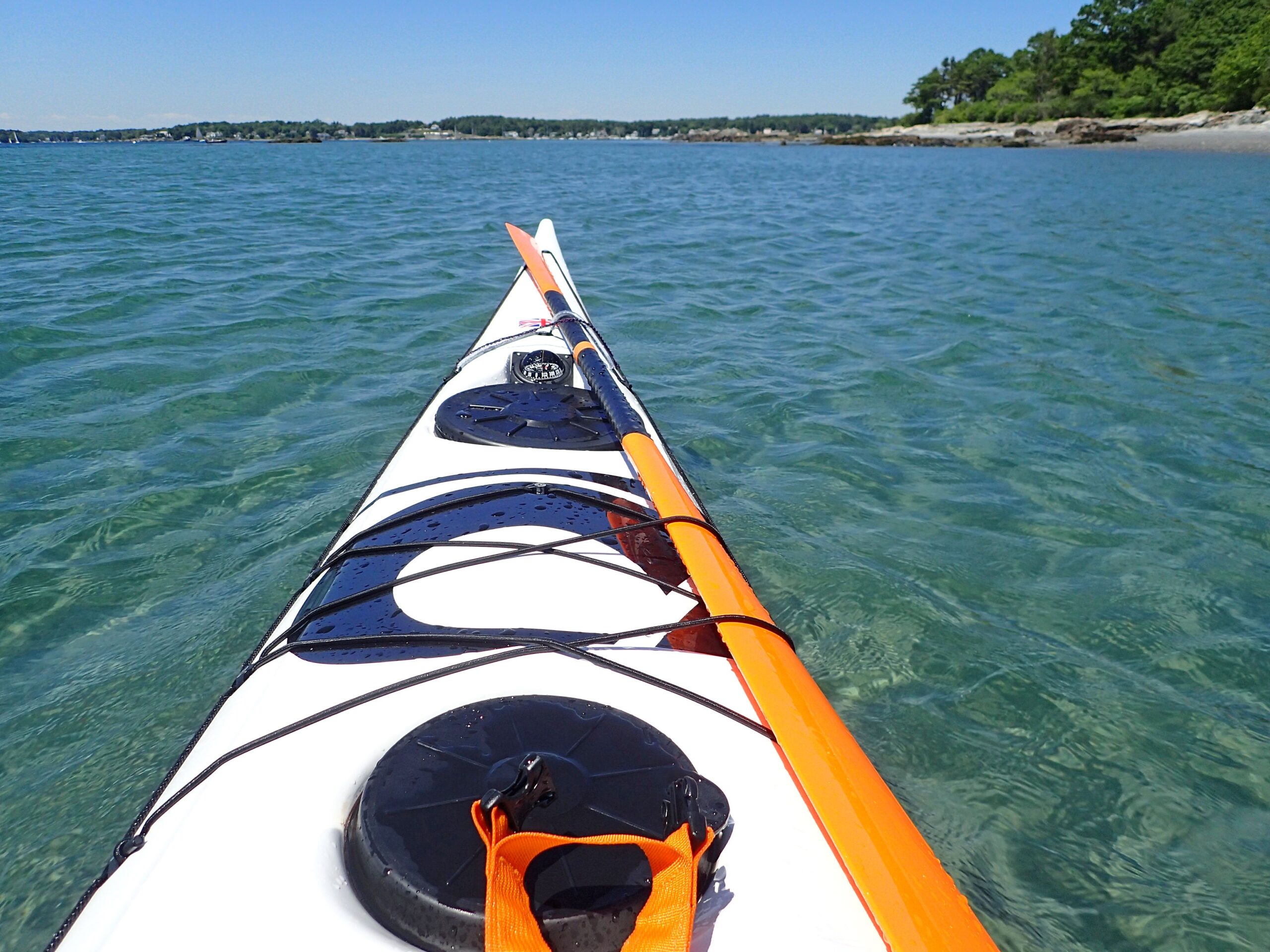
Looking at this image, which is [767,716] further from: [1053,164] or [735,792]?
[1053,164]

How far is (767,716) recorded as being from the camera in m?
1.60

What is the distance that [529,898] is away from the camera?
1.16 m

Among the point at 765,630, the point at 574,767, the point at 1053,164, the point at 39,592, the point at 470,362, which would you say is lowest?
the point at 1053,164

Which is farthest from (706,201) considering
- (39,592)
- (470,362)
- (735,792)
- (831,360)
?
(735,792)

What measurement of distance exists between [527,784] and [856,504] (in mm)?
3344

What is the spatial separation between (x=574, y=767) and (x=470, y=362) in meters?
3.43

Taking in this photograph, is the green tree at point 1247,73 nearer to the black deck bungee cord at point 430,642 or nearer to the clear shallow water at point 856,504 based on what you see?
the clear shallow water at point 856,504

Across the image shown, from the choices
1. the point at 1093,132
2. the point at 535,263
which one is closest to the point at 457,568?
the point at 535,263

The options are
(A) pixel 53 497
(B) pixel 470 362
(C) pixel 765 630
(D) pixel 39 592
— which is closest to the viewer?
(C) pixel 765 630

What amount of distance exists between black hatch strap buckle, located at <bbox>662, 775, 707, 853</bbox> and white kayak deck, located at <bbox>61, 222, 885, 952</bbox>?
14 cm

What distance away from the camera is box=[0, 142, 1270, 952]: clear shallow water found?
2.44 meters

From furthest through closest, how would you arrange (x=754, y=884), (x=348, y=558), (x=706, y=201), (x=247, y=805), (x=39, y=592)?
(x=706, y=201) → (x=39, y=592) → (x=348, y=558) → (x=247, y=805) → (x=754, y=884)

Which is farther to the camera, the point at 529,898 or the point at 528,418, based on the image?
the point at 528,418

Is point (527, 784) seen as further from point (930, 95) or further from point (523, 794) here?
point (930, 95)
